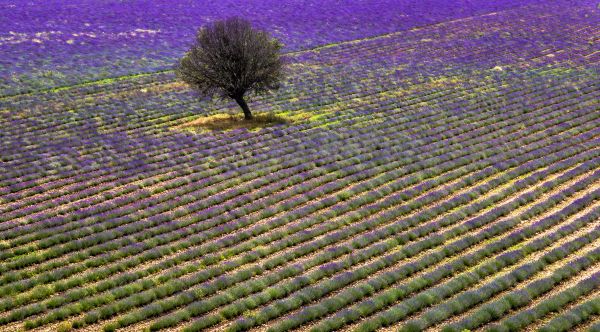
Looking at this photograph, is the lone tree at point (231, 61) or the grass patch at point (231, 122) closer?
the lone tree at point (231, 61)

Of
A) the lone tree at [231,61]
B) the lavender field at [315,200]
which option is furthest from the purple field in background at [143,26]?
the lone tree at [231,61]

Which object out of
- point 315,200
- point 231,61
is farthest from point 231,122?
point 315,200

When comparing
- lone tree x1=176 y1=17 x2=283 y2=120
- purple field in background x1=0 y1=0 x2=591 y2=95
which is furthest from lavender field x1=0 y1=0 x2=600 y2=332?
lone tree x1=176 y1=17 x2=283 y2=120

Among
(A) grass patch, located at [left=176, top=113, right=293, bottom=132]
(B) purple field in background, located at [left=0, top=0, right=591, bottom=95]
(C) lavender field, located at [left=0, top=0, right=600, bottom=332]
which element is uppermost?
(C) lavender field, located at [left=0, top=0, right=600, bottom=332]

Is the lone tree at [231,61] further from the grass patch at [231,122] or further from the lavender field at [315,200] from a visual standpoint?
the lavender field at [315,200]

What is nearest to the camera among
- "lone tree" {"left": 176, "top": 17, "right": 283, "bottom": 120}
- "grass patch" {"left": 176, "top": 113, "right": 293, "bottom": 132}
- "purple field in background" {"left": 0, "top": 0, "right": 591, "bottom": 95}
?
"lone tree" {"left": 176, "top": 17, "right": 283, "bottom": 120}

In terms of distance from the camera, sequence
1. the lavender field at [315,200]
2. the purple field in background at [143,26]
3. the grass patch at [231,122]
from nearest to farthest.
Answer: the lavender field at [315,200], the grass patch at [231,122], the purple field in background at [143,26]

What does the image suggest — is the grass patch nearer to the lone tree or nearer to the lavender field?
the lavender field
